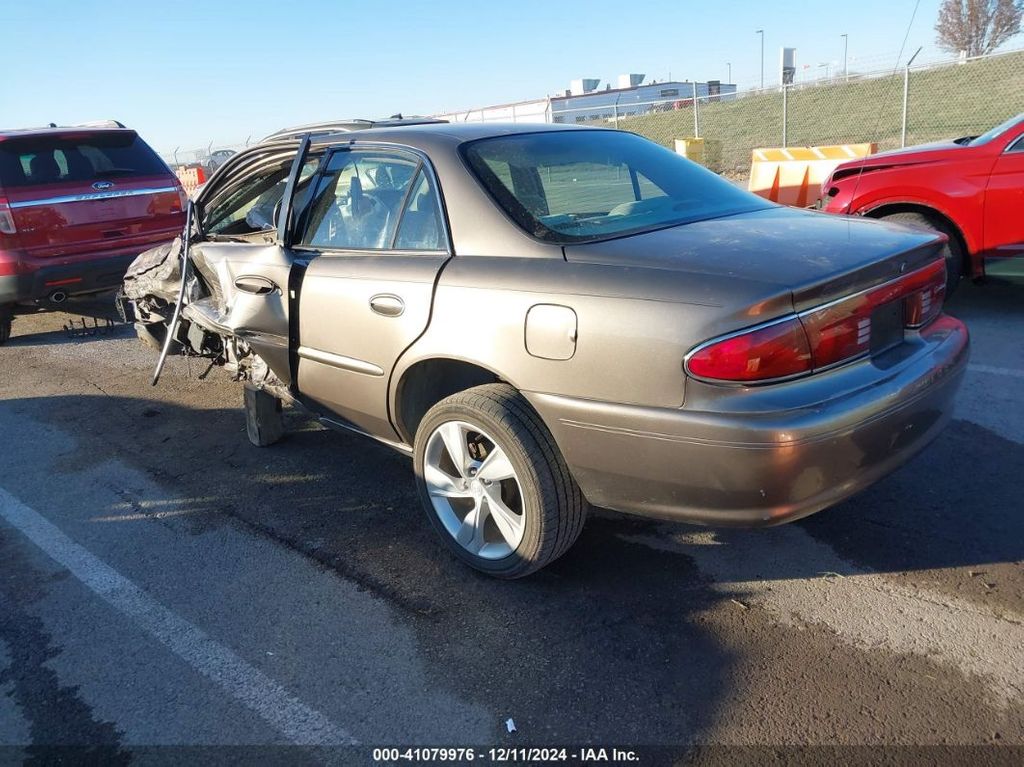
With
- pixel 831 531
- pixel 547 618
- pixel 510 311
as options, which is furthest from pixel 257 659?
pixel 831 531

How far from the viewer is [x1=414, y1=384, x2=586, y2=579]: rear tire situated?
2.77 meters

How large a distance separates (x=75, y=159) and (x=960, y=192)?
7634mm

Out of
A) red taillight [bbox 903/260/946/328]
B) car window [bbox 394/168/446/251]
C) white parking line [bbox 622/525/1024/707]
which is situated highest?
car window [bbox 394/168/446/251]

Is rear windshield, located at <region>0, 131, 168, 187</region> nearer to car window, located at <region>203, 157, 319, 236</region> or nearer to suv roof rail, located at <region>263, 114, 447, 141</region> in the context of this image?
car window, located at <region>203, 157, 319, 236</region>

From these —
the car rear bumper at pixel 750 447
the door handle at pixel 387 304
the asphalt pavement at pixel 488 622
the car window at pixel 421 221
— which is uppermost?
the car window at pixel 421 221

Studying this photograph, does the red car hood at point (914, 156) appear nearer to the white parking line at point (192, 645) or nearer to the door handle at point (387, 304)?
the door handle at point (387, 304)

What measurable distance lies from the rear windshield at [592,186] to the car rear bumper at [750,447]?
0.76 m

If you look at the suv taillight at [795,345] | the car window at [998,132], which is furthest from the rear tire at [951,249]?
the suv taillight at [795,345]

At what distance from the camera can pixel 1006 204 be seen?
570 centimetres

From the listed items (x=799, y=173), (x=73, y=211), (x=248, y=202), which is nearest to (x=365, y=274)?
(x=248, y=202)

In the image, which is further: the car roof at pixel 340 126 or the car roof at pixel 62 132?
the car roof at pixel 62 132

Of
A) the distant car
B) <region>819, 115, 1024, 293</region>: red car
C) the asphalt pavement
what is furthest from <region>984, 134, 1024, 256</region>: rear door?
the distant car

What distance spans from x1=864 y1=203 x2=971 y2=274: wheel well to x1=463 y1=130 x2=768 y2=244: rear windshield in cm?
319

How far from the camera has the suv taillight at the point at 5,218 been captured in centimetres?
696
